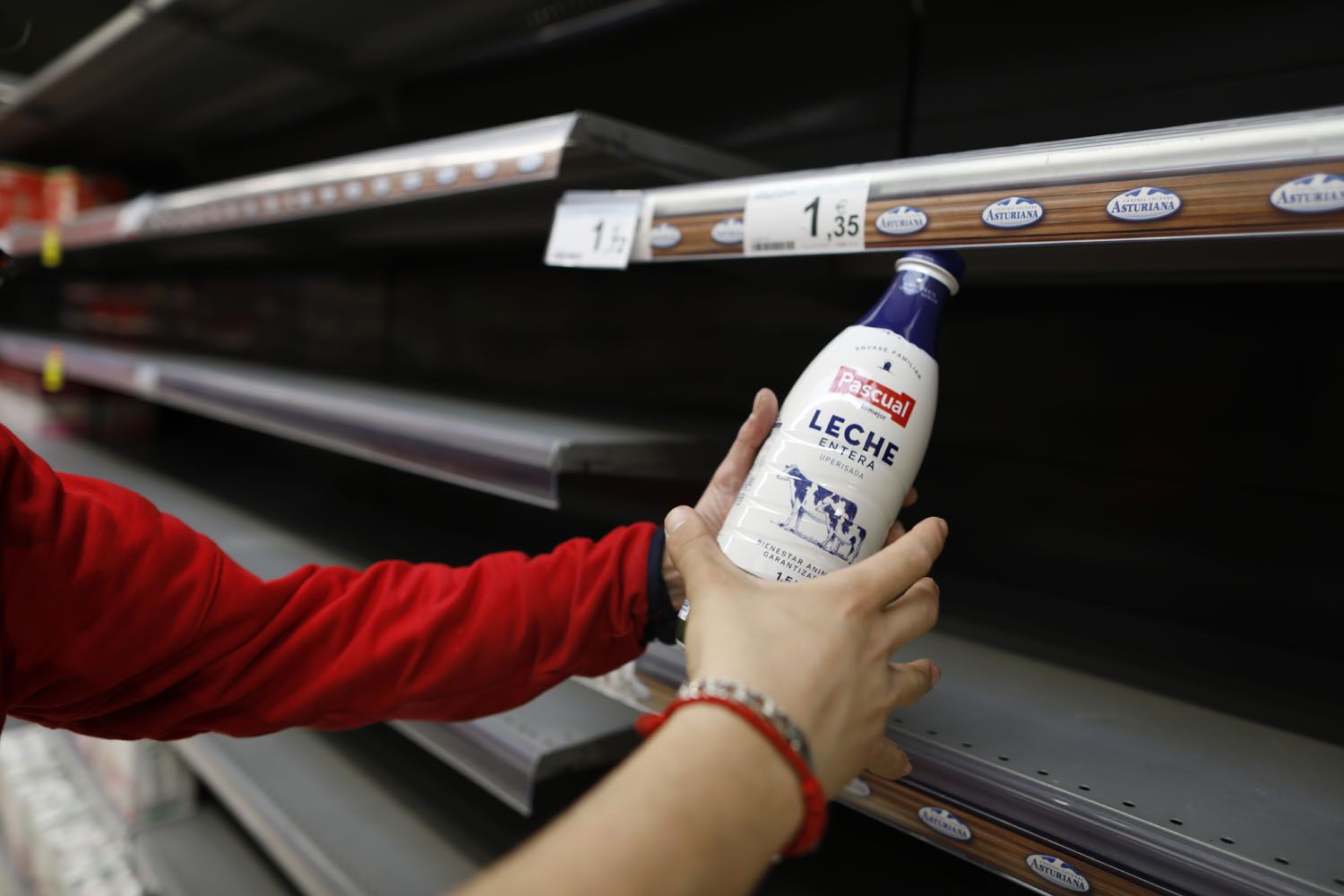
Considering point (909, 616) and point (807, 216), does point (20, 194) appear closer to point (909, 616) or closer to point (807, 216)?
point (807, 216)

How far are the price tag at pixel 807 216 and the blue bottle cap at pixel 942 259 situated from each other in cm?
5

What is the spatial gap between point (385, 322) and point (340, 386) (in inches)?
27.0

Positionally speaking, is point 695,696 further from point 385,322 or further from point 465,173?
point 385,322

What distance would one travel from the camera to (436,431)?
116 cm

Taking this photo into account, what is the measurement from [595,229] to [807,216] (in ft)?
0.95

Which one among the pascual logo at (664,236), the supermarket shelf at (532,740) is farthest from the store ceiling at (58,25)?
the supermarket shelf at (532,740)

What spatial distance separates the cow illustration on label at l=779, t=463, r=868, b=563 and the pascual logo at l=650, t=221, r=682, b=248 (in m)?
0.36

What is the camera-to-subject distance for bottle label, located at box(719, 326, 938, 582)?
634 mm

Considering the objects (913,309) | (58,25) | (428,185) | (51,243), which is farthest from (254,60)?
(913,309)

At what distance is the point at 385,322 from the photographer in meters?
2.37

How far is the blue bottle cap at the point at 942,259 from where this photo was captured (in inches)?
27.5

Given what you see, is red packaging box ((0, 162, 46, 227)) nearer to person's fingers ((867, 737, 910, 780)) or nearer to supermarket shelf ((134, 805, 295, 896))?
supermarket shelf ((134, 805, 295, 896))

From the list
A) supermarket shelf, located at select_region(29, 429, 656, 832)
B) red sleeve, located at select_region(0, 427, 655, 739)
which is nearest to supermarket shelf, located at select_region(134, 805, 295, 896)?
supermarket shelf, located at select_region(29, 429, 656, 832)

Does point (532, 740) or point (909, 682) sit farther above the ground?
point (909, 682)
